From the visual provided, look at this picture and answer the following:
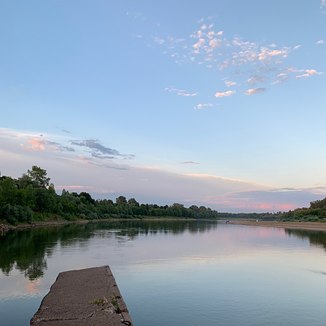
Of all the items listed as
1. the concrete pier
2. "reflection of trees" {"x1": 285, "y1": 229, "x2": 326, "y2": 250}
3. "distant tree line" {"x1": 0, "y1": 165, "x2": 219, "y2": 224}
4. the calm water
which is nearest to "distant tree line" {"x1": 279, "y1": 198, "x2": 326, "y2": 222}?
"reflection of trees" {"x1": 285, "y1": 229, "x2": 326, "y2": 250}

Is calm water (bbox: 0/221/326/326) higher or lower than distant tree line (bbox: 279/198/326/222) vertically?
lower

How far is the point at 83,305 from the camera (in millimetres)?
15242

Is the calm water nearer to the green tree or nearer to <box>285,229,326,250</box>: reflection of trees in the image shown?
<box>285,229,326,250</box>: reflection of trees

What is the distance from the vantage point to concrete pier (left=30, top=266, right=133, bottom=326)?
43.6 feet

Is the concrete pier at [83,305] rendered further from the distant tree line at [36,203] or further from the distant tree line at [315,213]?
the distant tree line at [315,213]

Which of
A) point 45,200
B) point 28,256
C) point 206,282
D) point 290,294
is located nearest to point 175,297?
point 206,282

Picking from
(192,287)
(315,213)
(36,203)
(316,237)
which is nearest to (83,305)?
(192,287)

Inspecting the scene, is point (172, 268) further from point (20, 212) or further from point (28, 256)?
point (20, 212)

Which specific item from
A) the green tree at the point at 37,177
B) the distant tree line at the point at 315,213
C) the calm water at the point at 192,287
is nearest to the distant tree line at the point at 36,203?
the green tree at the point at 37,177

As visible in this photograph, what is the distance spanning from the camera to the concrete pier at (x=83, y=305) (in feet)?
43.6

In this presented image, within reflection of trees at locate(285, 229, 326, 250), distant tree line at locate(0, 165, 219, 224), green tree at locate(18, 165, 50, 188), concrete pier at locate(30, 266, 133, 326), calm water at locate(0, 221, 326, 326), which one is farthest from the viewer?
green tree at locate(18, 165, 50, 188)

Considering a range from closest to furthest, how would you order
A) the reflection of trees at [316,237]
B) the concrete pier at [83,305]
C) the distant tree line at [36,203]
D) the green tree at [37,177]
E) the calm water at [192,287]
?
the concrete pier at [83,305] < the calm water at [192,287] < the reflection of trees at [316,237] < the distant tree line at [36,203] < the green tree at [37,177]

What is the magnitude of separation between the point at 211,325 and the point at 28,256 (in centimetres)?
2334

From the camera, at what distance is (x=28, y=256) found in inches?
1319
